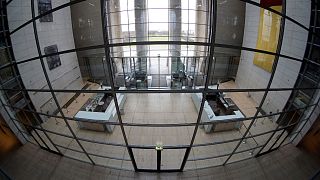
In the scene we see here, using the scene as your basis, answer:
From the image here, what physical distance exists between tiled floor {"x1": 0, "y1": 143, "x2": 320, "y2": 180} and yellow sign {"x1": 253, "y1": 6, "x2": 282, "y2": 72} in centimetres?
660

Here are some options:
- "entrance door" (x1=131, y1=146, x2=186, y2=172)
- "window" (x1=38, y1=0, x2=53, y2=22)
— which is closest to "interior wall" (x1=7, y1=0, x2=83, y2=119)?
"window" (x1=38, y1=0, x2=53, y2=22)

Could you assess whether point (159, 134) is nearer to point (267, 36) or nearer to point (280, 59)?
point (280, 59)

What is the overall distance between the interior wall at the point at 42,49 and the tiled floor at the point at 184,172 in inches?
167

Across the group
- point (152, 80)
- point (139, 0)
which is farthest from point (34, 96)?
point (139, 0)

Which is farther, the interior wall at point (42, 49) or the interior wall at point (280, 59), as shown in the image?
the interior wall at point (42, 49)

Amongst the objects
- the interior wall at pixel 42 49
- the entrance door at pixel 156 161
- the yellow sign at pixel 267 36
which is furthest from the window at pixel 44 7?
the yellow sign at pixel 267 36

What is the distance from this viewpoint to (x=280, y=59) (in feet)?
40.6

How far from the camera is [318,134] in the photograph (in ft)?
29.2

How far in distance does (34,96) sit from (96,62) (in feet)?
22.4

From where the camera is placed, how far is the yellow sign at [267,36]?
1289 centimetres

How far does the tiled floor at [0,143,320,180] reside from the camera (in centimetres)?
854

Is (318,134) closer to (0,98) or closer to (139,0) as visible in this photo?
(0,98)

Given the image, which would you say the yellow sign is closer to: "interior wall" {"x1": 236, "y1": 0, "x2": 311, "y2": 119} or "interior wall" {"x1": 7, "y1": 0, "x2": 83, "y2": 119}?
"interior wall" {"x1": 236, "y1": 0, "x2": 311, "y2": 119}

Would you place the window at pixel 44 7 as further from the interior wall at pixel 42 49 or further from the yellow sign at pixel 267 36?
the yellow sign at pixel 267 36
